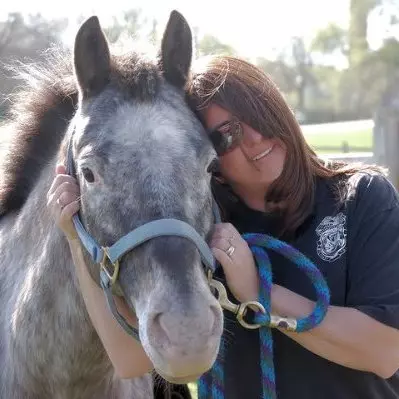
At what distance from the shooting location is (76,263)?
229 cm

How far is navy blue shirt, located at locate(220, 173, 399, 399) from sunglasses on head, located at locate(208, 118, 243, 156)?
13.1 inches

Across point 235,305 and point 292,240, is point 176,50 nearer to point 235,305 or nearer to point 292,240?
point 292,240

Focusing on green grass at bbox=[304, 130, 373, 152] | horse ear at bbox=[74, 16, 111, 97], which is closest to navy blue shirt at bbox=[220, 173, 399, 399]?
horse ear at bbox=[74, 16, 111, 97]

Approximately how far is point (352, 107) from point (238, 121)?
58368 millimetres

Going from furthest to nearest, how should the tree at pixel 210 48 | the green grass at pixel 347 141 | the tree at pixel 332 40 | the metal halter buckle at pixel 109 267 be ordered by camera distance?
the tree at pixel 332 40 < the green grass at pixel 347 141 < the tree at pixel 210 48 < the metal halter buckle at pixel 109 267

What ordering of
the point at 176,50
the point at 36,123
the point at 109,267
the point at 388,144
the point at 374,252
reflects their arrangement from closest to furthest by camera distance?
the point at 109,267 → the point at 374,252 → the point at 176,50 → the point at 36,123 → the point at 388,144

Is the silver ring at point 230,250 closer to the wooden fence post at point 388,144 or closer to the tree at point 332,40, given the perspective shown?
the wooden fence post at point 388,144

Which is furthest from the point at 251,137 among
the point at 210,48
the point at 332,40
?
the point at 332,40

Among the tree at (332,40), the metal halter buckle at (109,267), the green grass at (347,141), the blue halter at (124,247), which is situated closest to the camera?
the blue halter at (124,247)

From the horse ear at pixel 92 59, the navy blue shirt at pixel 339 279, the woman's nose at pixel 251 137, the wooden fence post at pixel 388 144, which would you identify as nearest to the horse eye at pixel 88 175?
the horse ear at pixel 92 59

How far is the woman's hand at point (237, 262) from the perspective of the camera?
2117 mm

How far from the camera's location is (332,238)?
2.28 meters

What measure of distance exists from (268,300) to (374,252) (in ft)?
1.30

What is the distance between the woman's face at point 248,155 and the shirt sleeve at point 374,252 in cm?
32
